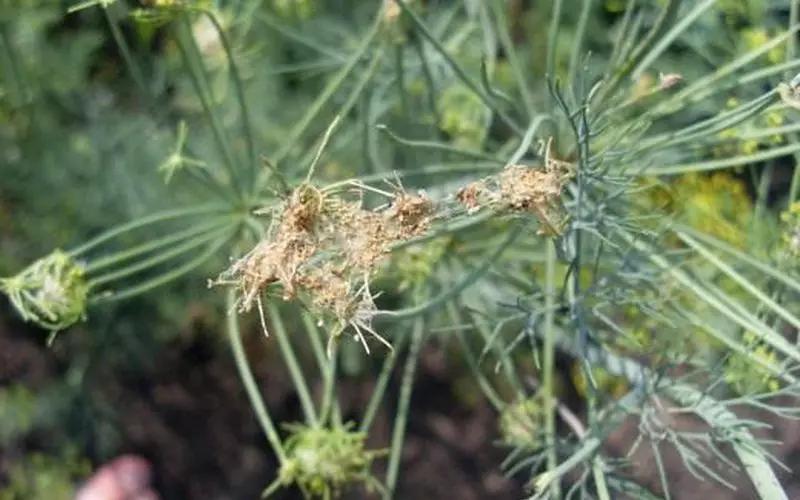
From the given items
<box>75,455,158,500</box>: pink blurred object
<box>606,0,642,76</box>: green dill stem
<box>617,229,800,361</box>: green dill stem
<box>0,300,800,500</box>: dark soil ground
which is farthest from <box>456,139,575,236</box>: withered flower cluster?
<box>0,300,800,500</box>: dark soil ground

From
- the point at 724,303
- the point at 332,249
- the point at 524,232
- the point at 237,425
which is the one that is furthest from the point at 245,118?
the point at 237,425

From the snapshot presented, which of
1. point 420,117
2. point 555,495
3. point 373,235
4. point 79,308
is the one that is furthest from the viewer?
point 420,117

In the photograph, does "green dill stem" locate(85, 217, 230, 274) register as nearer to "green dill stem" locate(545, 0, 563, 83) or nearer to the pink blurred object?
"green dill stem" locate(545, 0, 563, 83)

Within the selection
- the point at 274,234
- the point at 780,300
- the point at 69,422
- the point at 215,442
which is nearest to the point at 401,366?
the point at 215,442

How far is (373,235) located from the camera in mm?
826

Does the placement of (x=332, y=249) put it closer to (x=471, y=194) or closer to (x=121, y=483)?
(x=471, y=194)

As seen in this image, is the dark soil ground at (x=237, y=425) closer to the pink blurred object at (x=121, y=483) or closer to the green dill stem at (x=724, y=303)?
the pink blurred object at (x=121, y=483)

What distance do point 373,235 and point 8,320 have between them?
5.13ft

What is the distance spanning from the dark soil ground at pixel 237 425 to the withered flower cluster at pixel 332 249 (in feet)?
4.58

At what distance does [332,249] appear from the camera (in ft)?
2.78

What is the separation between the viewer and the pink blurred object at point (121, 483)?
1.96 meters

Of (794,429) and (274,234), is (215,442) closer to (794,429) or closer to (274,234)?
(794,429)

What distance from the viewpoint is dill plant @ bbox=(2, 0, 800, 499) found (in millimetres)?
865

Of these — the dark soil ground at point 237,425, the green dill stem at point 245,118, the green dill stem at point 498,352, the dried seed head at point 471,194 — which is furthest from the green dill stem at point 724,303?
the dark soil ground at point 237,425
